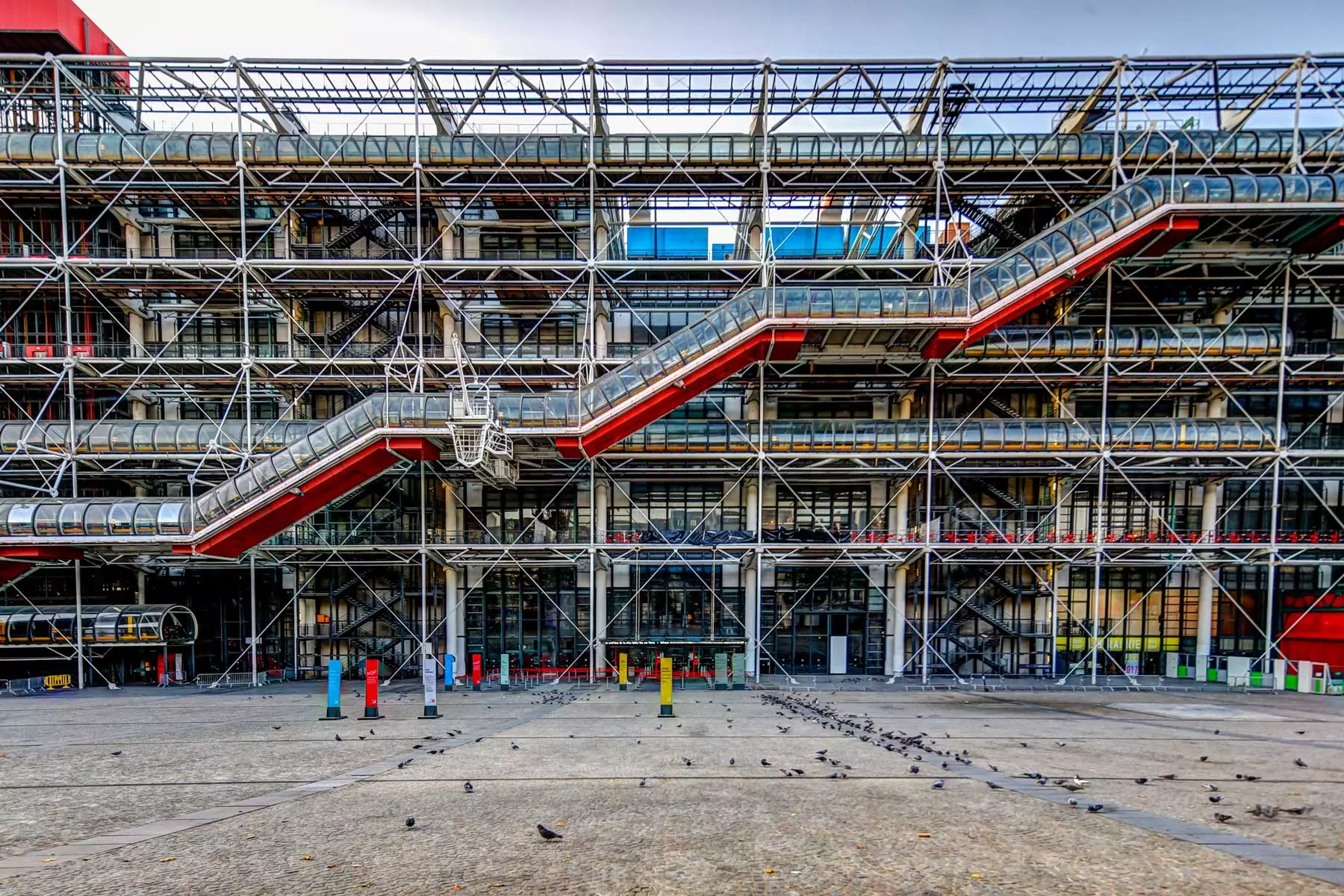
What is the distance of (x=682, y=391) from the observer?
1873cm

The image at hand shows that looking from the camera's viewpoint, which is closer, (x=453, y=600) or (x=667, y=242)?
(x=453, y=600)

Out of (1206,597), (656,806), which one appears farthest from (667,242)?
(1206,597)

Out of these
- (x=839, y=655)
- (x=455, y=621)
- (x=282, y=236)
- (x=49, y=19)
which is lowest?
(x=839, y=655)

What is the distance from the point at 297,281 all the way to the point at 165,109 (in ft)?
27.2

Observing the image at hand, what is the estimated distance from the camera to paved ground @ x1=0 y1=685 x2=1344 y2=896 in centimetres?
535

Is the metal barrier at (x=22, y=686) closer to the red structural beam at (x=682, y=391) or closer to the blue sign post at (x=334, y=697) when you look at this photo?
the blue sign post at (x=334, y=697)

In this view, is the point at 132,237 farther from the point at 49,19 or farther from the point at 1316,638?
the point at 1316,638

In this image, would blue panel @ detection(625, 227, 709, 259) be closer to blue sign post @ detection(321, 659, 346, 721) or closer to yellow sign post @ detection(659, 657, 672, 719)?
yellow sign post @ detection(659, 657, 672, 719)

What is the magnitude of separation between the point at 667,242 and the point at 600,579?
41.5 feet

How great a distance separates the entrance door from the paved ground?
8.40 m

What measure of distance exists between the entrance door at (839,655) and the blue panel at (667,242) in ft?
47.8

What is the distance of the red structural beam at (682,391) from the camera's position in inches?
725

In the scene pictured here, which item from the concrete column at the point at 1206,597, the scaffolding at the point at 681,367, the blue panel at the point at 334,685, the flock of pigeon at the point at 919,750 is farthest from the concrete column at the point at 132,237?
the concrete column at the point at 1206,597

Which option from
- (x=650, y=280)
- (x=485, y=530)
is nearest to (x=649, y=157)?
(x=650, y=280)
